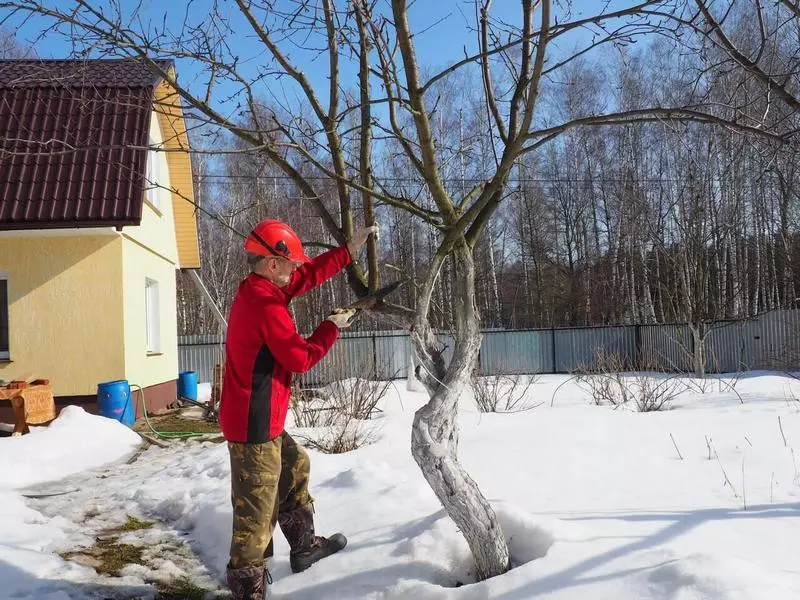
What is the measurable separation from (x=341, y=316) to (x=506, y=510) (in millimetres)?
1223

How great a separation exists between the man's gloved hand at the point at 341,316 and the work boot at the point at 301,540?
959 millimetres

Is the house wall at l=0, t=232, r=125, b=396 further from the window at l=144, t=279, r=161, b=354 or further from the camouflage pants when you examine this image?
the camouflage pants

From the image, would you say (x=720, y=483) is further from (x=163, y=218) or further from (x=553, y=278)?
(x=553, y=278)

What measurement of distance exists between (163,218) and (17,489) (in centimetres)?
719

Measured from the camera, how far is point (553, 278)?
29.2 meters

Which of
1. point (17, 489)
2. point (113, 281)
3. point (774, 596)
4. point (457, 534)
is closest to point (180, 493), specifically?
point (17, 489)

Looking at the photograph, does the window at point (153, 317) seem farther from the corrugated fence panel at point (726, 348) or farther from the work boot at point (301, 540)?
the corrugated fence panel at point (726, 348)

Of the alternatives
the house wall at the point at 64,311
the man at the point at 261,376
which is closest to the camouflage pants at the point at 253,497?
the man at the point at 261,376

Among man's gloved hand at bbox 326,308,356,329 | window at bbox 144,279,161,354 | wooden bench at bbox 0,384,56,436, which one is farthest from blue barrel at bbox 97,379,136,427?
man's gloved hand at bbox 326,308,356,329

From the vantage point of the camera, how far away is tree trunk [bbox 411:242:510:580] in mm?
2738

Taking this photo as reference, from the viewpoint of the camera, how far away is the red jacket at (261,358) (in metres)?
2.72

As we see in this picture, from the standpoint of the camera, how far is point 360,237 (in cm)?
284

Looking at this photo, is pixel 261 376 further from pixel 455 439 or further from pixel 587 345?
pixel 587 345

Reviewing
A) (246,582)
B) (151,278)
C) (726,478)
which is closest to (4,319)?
(151,278)
